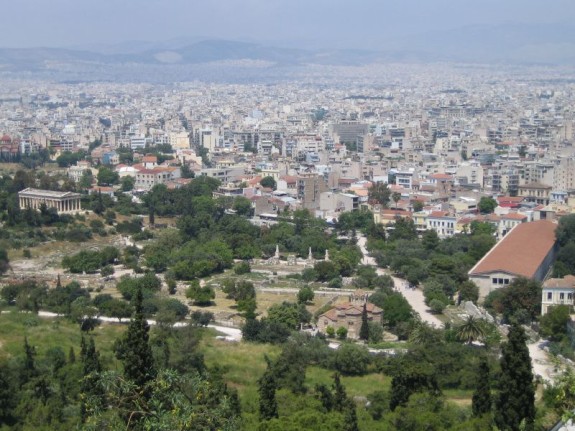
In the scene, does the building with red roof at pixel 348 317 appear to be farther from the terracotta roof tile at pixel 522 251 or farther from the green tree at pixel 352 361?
the terracotta roof tile at pixel 522 251

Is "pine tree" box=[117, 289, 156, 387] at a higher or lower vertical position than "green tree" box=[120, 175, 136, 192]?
higher

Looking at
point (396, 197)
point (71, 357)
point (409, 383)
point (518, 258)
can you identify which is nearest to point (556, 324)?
point (518, 258)

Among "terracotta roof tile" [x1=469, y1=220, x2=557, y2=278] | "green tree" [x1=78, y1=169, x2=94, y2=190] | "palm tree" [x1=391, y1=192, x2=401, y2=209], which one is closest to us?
"terracotta roof tile" [x1=469, y1=220, x2=557, y2=278]

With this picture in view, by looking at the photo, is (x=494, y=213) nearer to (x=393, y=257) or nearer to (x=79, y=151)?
(x=393, y=257)

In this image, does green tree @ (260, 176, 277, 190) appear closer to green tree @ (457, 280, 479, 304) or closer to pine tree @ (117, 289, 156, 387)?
green tree @ (457, 280, 479, 304)

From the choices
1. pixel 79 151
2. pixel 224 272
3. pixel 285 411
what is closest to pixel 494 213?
pixel 224 272

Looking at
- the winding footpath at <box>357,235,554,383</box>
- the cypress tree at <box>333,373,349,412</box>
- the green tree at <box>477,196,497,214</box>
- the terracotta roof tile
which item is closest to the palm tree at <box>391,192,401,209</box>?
the green tree at <box>477,196,497,214</box>

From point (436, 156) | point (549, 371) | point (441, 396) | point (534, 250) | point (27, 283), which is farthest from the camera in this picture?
point (436, 156)

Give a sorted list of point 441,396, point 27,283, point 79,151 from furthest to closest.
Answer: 1. point 79,151
2. point 27,283
3. point 441,396

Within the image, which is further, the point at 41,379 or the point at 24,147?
the point at 24,147
